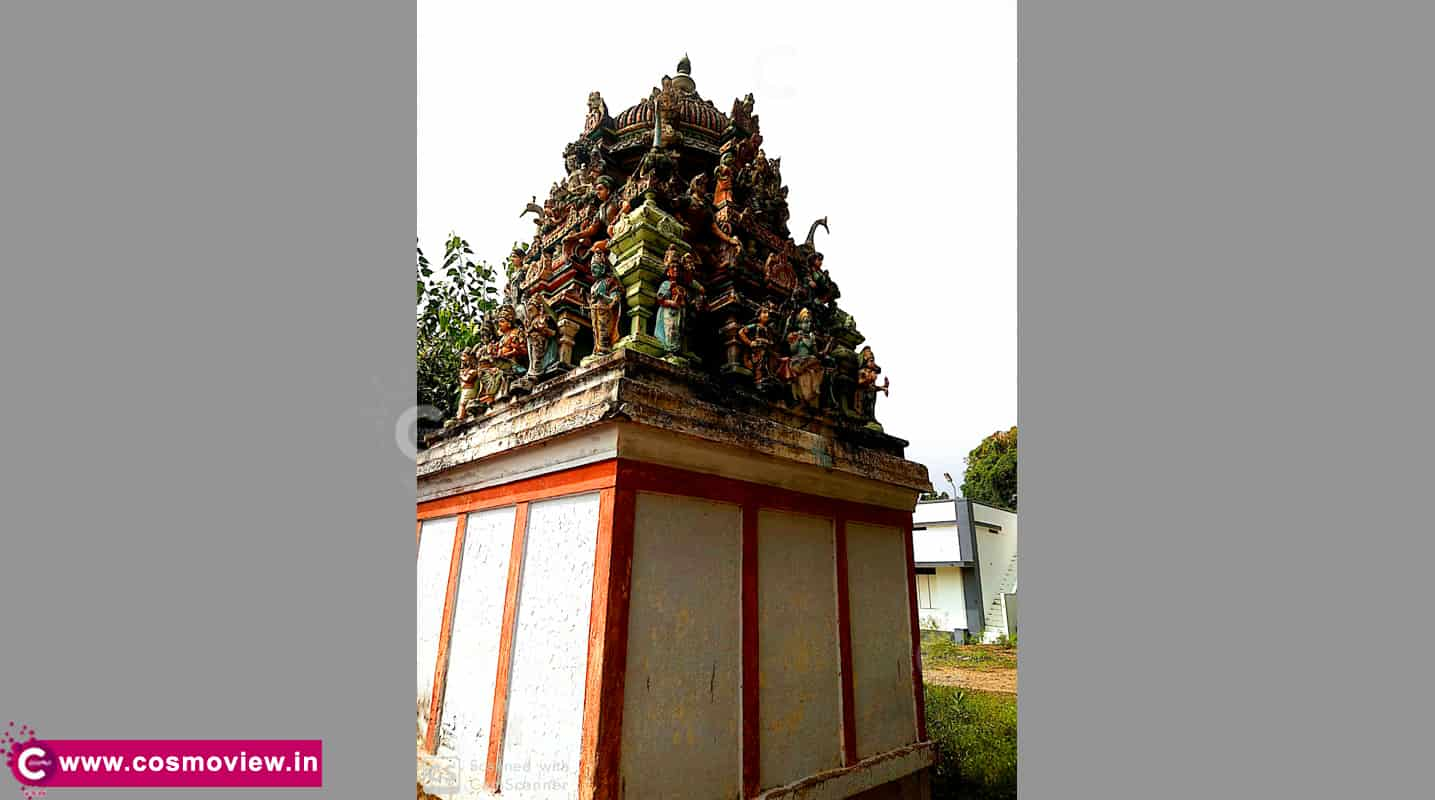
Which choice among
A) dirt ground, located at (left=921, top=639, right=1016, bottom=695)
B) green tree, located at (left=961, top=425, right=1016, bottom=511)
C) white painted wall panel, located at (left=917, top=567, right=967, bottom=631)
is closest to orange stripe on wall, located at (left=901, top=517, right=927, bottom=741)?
dirt ground, located at (left=921, top=639, right=1016, bottom=695)

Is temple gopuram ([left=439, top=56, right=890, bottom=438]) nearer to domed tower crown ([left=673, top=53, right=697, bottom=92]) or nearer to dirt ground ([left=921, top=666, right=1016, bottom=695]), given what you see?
domed tower crown ([left=673, top=53, right=697, bottom=92])

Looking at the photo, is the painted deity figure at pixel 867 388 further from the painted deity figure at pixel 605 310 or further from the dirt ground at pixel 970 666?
the dirt ground at pixel 970 666

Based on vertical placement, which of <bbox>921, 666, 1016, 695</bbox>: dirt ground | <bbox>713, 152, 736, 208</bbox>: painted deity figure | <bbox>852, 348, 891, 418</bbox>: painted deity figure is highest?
<bbox>713, 152, 736, 208</bbox>: painted deity figure

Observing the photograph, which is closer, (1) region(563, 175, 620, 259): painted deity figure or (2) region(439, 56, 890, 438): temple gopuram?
(2) region(439, 56, 890, 438): temple gopuram

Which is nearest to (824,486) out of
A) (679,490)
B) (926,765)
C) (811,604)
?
(811,604)

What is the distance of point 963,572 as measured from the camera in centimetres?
2847

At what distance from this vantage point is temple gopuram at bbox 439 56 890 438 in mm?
6270

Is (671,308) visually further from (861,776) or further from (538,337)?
(861,776)

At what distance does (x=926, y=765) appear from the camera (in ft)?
23.6

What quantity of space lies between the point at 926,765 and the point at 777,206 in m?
6.92

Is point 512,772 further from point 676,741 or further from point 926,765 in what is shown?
point 926,765

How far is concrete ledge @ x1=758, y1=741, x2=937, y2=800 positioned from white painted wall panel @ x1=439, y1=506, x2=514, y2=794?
95.5 inches

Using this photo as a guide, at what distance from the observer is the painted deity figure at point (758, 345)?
21.9 feet

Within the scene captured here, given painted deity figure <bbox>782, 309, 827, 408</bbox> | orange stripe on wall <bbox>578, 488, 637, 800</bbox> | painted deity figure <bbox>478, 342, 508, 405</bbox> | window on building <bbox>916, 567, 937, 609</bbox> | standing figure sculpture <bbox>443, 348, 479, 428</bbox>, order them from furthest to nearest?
window on building <bbox>916, 567, 937, 609</bbox>
standing figure sculpture <bbox>443, 348, 479, 428</bbox>
painted deity figure <bbox>478, 342, 508, 405</bbox>
painted deity figure <bbox>782, 309, 827, 408</bbox>
orange stripe on wall <bbox>578, 488, 637, 800</bbox>
